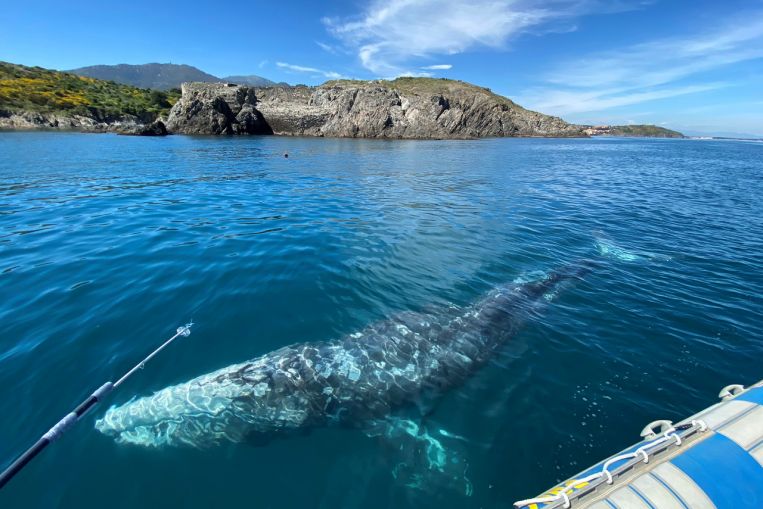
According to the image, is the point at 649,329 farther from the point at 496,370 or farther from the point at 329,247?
the point at 329,247

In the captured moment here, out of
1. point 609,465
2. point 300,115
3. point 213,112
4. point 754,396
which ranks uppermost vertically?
point 300,115

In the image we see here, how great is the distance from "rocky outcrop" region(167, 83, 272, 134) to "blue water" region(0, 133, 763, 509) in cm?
7236

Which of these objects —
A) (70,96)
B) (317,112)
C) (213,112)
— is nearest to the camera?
(213,112)

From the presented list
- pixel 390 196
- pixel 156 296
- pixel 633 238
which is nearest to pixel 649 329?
pixel 633 238

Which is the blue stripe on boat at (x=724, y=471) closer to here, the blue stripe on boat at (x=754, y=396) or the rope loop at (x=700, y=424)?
the rope loop at (x=700, y=424)

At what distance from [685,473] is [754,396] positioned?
2058 millimetres

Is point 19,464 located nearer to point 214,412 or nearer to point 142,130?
point 214,412

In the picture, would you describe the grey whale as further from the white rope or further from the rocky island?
the rocky island

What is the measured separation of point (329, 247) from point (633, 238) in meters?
13.8

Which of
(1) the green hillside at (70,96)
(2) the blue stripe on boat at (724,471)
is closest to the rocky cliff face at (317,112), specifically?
(1) the green hillside at (70,96)

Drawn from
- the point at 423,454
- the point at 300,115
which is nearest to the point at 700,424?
the point at 423,454

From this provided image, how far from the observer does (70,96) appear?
99062mm

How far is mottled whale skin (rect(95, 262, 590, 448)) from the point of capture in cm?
550

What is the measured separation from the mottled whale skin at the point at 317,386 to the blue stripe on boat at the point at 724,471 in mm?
3539
